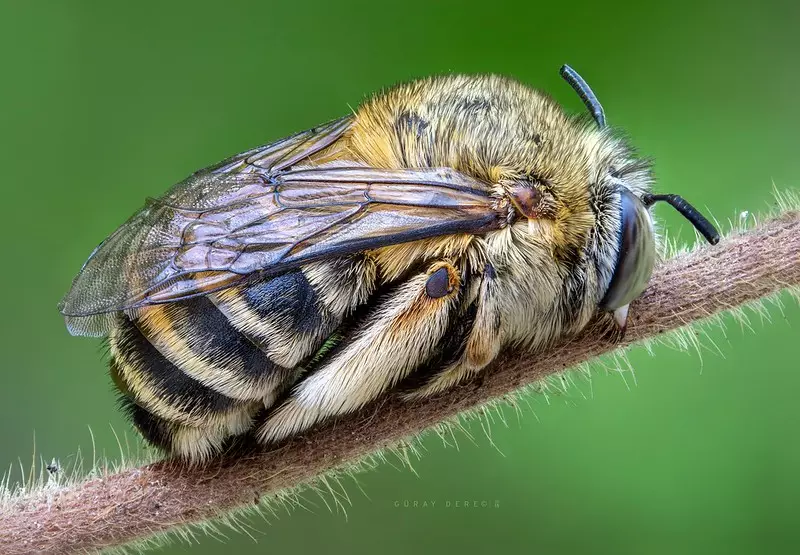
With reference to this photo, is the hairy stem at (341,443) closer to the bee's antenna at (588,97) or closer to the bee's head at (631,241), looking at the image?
the bee's head at (631,241)

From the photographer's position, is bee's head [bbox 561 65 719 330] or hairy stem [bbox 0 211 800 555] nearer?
bee's head [bbox 561 65 719 330]

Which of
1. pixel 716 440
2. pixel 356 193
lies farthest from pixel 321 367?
pixel 716 440

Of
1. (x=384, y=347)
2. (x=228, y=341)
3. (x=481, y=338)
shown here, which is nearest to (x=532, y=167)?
(x=481, y=338)

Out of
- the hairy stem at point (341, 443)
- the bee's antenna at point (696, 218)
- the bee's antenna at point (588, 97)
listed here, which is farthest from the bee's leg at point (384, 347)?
the bee's antenna at point (588, 97)

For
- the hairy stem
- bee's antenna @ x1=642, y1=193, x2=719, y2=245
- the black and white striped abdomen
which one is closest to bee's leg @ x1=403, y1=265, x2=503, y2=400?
the hairy stem

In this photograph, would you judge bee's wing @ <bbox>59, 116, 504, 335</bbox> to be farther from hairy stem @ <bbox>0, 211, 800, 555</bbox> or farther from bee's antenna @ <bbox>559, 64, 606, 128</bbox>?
bee's antenna @ <bbox>559, 64, 606, 128</bbox>

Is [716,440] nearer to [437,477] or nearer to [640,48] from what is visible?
[437,477]

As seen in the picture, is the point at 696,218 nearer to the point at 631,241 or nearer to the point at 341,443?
the point at 631,241
